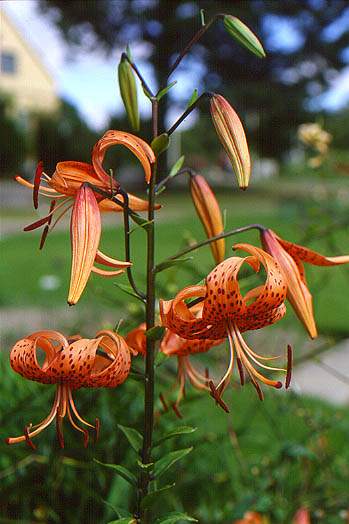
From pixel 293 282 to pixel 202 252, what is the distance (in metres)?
5.38

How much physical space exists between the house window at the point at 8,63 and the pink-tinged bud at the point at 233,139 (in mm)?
17350

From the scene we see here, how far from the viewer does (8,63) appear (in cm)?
1738

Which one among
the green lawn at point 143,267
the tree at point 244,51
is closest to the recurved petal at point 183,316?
the green lawn at point 143,267

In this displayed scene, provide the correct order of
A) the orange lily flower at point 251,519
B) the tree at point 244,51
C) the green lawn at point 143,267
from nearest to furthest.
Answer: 1. the orange lily flower at point 251,519
2. the green lawn at point 143,267
3. the tree at point 244,51

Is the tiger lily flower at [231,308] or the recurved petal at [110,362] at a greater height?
the tiger lily flower at [231,308]

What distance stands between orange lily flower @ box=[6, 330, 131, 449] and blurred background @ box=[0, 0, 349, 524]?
0.54ft

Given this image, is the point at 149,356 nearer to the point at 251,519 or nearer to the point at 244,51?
the point at 251,519

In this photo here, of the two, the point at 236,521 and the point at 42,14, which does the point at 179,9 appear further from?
the point at 236,521

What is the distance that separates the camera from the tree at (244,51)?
43.7 feet

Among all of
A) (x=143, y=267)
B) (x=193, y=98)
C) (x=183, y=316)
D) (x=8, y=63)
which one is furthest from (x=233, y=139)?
(x=8, y=63)

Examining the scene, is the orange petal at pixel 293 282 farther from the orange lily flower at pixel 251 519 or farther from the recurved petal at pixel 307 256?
the orange lily flower at pixel 251 519

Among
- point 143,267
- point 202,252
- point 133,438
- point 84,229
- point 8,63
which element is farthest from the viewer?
point 8,63

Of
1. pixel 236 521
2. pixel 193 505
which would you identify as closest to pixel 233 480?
pixel 193 505

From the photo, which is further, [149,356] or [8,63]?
[8,63]
